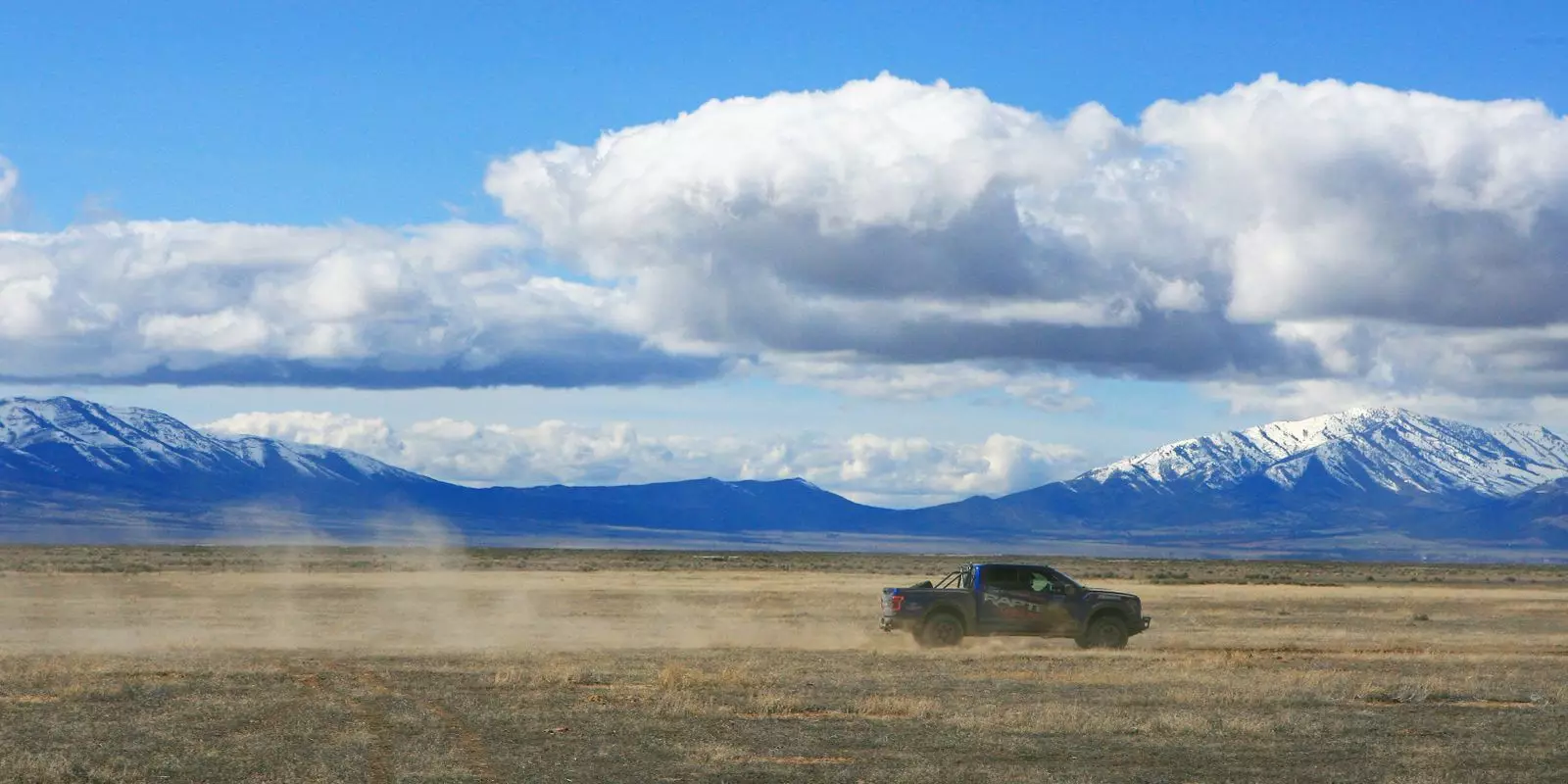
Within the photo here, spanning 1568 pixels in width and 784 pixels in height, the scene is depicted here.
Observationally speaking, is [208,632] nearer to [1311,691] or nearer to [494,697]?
[494,697]

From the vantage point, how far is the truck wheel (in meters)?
35.0

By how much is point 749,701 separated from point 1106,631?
13.5m

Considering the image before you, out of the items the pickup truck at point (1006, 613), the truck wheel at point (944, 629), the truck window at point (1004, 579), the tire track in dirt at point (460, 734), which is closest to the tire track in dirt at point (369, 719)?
the tire track in dirt at point (460, 734)

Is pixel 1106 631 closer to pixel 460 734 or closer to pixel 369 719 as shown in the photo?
pixel 369 719

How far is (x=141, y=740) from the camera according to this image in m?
19.5

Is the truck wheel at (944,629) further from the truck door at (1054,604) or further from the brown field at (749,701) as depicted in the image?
the truck door at (1054,604)

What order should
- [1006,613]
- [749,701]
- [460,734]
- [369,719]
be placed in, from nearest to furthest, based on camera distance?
[460,734] → [369,719] → [749,701] → [1006,613]

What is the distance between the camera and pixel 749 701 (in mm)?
23719

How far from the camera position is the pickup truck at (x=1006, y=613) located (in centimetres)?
3491

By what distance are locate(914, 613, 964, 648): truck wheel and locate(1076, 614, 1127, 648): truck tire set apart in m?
2.66

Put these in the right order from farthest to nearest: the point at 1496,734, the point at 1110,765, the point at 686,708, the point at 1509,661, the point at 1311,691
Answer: the point at 1509,661
the point at 1311,691
the point at 686,708
the point at 1496,734
the point at 1110,765

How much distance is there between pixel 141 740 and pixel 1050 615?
2032cm

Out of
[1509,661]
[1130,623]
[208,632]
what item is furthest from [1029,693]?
[208,632]

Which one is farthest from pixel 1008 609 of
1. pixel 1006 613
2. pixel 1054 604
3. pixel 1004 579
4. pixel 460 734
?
pixel 460 734
